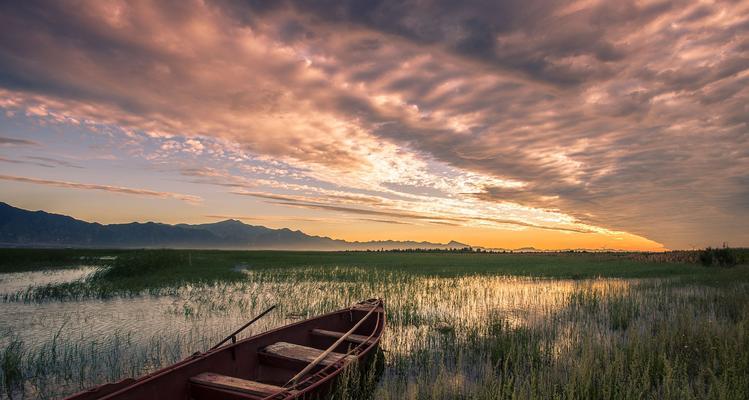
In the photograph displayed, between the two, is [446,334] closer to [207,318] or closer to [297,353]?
[297,353]

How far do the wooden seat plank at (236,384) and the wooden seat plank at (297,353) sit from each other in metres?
1.50

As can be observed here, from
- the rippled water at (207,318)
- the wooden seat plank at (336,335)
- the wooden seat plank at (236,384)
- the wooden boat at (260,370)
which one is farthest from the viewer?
the wooden seat plank at (336,335)

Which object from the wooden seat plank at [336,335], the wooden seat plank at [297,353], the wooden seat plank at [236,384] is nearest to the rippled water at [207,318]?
the wooden seat plank at [336,335]

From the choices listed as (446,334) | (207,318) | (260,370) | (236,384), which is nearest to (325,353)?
(260,370)

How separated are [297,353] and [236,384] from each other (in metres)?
2.03

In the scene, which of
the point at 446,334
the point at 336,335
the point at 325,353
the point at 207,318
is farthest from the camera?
the point at 207,318

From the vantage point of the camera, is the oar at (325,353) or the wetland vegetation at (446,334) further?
the wetland vegetation at (446,334)

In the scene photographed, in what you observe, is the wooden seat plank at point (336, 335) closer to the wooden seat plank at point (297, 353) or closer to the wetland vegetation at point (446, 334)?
the wetland vegetation at point (446, 334)

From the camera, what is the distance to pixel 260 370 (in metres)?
7.90

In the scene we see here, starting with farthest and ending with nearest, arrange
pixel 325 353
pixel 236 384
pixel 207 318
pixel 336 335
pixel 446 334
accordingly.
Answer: pixel 207 318 → pixel 446 334 → pixel 336 335 → pixel 325 353 → pixel 236 384

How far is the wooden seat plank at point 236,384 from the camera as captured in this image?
5684 millimetres

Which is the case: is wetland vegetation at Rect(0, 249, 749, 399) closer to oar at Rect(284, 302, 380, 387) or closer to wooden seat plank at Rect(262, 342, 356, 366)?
oar at Rect(284, 302, 380, 387)

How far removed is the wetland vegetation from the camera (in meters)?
6.91

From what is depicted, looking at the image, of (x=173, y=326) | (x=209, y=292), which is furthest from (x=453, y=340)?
(x=209, y=292)
